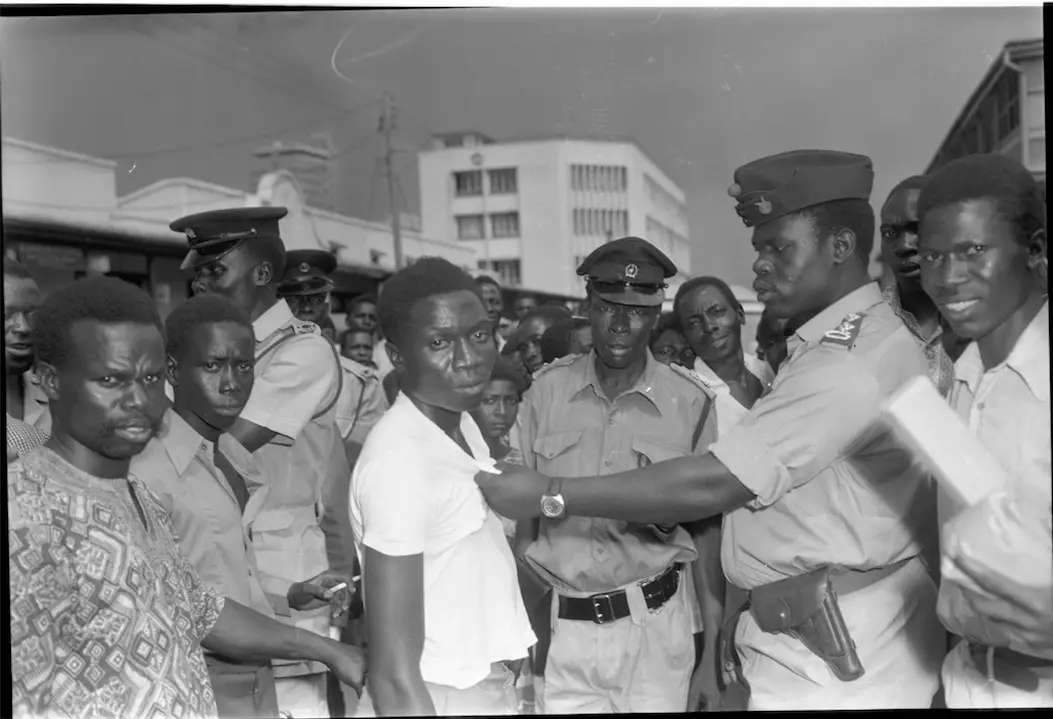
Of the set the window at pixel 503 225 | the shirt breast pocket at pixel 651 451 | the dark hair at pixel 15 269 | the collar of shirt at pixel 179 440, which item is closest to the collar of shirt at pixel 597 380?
the shirt breast pocket at pixel 651 451

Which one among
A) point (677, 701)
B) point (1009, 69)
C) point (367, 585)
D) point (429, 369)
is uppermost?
point (1009, 69)

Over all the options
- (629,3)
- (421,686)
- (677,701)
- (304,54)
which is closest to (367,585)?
(421,686)

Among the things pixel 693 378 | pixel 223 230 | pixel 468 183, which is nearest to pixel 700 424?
pixel 693 378

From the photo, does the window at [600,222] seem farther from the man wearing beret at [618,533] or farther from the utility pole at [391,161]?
the utility pole at [391,161]

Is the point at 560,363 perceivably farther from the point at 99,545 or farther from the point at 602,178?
the point at 99,545

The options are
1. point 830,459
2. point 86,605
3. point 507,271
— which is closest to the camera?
point 86,605

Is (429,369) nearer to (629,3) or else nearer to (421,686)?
(421,686)
